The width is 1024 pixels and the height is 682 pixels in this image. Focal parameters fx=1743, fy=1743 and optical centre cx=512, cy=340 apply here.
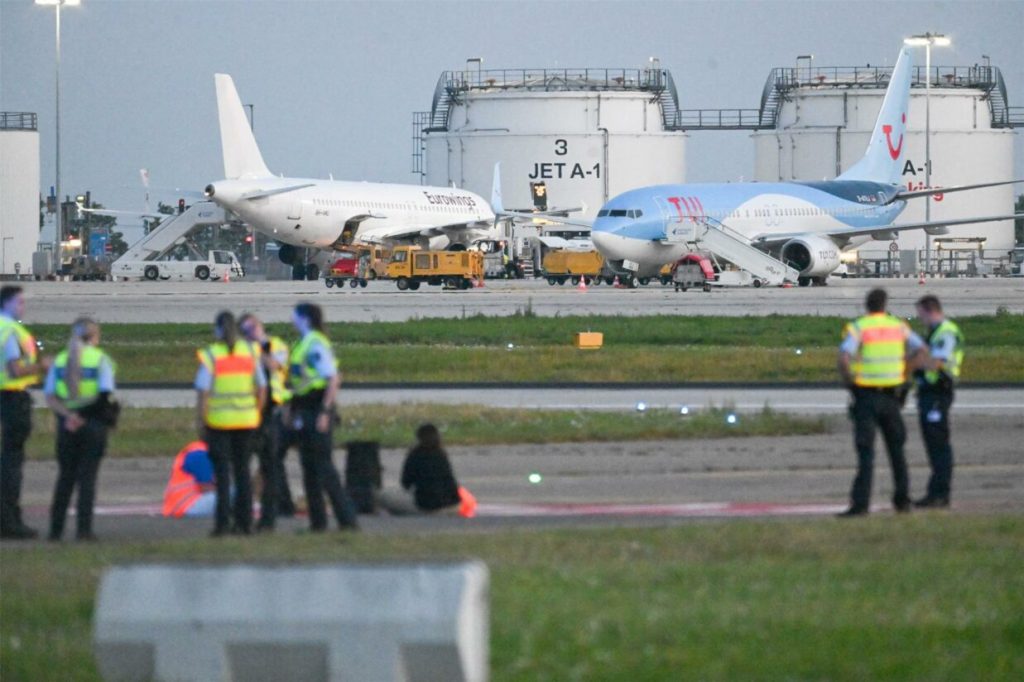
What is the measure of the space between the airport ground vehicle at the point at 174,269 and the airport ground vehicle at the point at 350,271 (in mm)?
17742

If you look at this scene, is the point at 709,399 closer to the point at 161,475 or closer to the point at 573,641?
the point at 161,475

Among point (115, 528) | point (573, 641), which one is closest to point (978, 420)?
point (115, 528)

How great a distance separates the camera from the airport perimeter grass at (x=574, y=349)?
1076 inches

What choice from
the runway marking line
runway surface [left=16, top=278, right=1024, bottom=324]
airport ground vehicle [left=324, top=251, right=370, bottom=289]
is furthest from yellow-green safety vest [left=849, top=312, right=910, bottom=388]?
airport ground vehicle [left=324, top=251, right=370, bottom=289]

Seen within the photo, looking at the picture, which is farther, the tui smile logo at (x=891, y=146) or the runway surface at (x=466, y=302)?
the tui smile logo at (x=891, y=146)

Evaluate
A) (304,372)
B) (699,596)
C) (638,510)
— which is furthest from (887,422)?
(699,596)

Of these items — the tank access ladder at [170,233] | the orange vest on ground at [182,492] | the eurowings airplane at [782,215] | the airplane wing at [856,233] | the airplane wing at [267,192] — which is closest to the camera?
the orange vest on ground at [182,492]

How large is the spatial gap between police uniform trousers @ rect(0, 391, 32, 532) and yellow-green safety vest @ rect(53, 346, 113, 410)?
0.60 meters

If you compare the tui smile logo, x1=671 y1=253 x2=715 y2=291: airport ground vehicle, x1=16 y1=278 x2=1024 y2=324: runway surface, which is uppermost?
the tui smile logo

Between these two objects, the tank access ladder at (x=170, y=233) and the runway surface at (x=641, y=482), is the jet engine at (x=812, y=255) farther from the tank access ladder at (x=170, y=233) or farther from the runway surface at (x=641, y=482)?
the runway surface at (x=641, y=482)

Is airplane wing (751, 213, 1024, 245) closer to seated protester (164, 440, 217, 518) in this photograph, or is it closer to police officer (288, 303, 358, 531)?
seated protester (164, 440, 217, 518)

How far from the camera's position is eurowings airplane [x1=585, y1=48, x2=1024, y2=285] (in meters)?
61.2

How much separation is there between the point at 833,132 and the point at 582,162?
15.1 m

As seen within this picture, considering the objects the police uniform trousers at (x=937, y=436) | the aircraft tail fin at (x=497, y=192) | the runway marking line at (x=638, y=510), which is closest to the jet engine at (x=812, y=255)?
the aircraft tail fin at (x=497, y=192)
